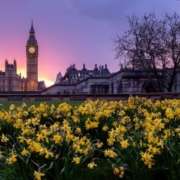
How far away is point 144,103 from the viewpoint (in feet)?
32.9

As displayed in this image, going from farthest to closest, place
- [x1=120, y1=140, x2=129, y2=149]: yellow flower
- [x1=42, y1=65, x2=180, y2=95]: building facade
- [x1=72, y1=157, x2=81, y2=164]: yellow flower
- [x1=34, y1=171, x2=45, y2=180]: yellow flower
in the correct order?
1. [x1=42, y1=65, x2=180, y2=95]: building facade
2. [x1=120, y1=140, x2=129, y2=149]: yellow flower
3. [x1=72, y1=157, x2=81, y2=164]: yellow flower
4. [x1=34, y1=171, x2=45, y2=180]: yellow flower

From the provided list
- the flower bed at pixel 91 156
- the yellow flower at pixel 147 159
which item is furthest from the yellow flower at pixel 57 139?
the yellow flower at pixel 147 159

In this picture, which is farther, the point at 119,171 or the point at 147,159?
the point at 119,171

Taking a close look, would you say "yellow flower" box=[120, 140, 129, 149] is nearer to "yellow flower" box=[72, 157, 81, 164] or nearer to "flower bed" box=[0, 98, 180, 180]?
"flower bed" box=[0, 98, 180, 180]

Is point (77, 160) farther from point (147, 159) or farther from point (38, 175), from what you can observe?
point (147, 159)

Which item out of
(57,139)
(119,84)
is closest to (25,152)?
(57,139)

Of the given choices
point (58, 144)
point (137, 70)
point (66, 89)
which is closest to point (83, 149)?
point (58, 144)

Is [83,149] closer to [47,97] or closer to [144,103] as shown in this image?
[144,103]

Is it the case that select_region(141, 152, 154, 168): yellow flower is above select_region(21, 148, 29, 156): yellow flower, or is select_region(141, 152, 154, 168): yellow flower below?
below

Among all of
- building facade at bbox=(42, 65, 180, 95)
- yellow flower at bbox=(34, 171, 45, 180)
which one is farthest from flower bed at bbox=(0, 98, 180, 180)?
building facade at bbox=(42, 65, 180, 95)

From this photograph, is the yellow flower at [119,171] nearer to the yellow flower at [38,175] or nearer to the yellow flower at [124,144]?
the yellow flower at [124,144]

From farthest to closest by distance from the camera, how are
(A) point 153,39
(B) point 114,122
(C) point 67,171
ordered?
(A) point 153,39, (B) point 114,122, (C) point 67,171

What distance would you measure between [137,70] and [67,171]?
49.3 meters

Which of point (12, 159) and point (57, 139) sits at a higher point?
point (57, 139)
